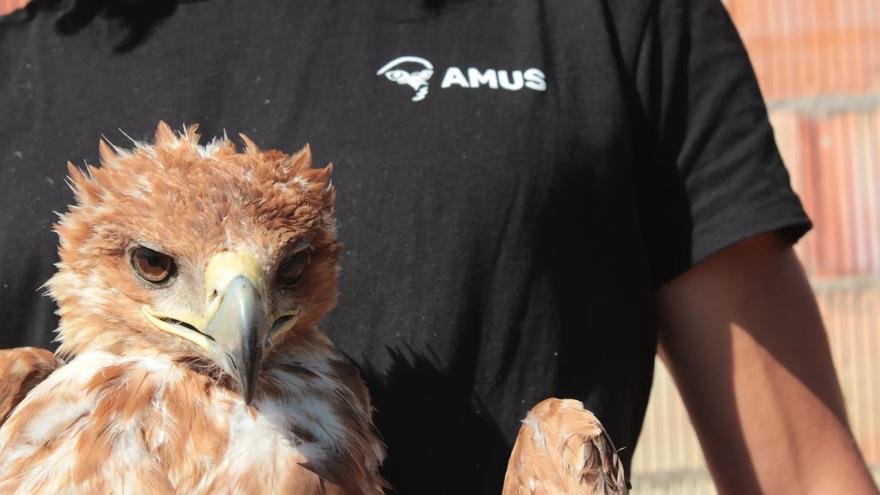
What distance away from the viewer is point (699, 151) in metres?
2.45

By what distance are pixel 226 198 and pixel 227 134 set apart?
0.37 metres

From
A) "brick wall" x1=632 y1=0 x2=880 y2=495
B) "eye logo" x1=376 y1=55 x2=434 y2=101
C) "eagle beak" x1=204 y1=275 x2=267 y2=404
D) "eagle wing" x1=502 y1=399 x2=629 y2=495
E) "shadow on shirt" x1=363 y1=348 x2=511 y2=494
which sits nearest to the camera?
"eagle beak" x1=204 y1=275 x2=267 y2=404

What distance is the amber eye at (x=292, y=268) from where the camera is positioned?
2107 mm

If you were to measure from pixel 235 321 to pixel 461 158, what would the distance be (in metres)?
0.66

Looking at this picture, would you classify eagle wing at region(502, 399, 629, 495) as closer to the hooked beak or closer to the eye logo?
the hooked beak

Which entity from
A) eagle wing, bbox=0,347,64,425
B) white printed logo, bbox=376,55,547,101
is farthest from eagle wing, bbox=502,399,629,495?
eagle wing, bbox=0,347,64,425

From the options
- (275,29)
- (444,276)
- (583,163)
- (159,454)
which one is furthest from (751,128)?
(159,454)

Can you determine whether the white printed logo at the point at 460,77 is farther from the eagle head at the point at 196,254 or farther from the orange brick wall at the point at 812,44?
the orange brick wall at the point at 812,44

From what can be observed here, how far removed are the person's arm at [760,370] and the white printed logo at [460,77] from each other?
0.56 meters

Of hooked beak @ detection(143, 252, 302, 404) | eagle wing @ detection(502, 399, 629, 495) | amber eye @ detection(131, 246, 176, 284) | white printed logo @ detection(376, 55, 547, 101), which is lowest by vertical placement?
eagle wing @ detection(502, 399, 629, 495)

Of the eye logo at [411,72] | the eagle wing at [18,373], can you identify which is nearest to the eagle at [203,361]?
the eagle wing at [18,373]

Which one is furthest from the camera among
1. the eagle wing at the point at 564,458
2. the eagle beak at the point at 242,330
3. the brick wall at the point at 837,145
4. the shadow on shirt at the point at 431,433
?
the brick wall at the point at 837,145

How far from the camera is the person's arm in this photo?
2504mm

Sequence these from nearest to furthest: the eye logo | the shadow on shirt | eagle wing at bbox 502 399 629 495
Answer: eagle wing at bbox 502 399 629 495, the shadow on shirt, the eye logo
